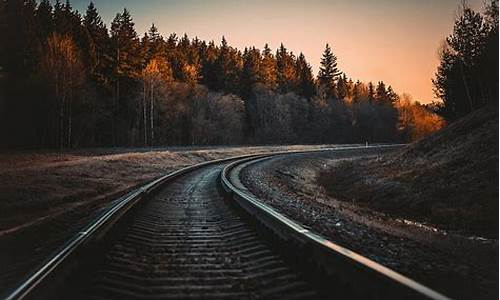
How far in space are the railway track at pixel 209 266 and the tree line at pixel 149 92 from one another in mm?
32088

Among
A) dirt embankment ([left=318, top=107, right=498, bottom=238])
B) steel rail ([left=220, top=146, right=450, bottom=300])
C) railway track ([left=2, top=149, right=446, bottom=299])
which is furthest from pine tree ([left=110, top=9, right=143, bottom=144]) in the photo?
steel rail ([left=220, top=146, right=450, bottom=300])

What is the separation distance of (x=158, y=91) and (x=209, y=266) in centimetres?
5553

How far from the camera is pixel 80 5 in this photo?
64.9 m

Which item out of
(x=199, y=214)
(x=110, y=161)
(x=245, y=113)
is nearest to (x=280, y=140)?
(x=245, y=113)

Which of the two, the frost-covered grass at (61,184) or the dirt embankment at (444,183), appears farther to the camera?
the dirt embankment at (444,183)

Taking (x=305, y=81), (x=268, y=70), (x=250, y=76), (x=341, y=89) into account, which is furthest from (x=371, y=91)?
(x=250, y=76)

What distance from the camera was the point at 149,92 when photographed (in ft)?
190

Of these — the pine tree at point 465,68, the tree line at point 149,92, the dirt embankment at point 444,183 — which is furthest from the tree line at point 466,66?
the tree line at point 149,92

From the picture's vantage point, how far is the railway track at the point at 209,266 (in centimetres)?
400

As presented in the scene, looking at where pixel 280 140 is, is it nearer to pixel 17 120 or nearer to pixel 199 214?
pixel 17 120

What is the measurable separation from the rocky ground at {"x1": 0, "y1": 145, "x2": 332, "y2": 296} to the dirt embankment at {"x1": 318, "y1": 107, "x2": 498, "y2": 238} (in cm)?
1091

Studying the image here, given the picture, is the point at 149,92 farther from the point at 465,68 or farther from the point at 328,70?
the point at 328,70

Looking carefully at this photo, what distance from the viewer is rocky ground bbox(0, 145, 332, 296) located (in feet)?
22.9

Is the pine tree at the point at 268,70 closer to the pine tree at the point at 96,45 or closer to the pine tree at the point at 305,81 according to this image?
the pine tree at the point at 305,81
